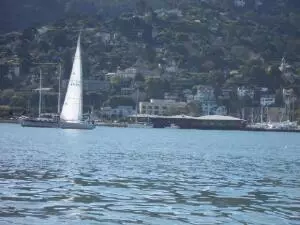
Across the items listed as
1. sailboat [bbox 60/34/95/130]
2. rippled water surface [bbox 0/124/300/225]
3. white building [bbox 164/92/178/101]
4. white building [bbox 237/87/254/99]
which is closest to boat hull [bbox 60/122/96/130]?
sailboat [bbox 60/34/95/130]

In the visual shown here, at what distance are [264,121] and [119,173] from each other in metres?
154

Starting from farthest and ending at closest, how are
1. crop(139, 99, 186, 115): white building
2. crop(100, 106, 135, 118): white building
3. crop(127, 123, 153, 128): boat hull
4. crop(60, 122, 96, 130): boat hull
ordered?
1. crop(139, 99, 186, 115): white building
2. crop(100, 106, 135, 118): white building
3. crop(127, 123, 153, 128): boat hull
4. crop(60, 122, 96, 130): boat hull

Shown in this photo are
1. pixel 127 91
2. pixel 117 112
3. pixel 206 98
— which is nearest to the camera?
pixel 117 112

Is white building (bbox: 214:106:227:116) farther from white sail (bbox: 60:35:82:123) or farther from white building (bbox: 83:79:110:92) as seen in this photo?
white sail (bbox: 60:35:82:123)

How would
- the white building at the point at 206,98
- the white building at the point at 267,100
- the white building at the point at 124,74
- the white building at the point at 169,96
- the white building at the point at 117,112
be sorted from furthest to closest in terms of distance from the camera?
1. the white building at the point at 267,100
2. the white building at the point at 124,74
3. the white building at the point at 206,98
4. the white building at the point at 169,96
5. the white building at the point at 117,112

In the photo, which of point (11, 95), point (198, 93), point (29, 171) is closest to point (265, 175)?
point (29, 171)

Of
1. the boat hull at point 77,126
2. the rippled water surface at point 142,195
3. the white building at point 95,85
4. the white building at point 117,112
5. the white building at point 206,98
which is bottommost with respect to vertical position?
the rippled water surface at point 142,195

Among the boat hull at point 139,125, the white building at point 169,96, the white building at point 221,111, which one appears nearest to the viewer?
the boat hull at point 139,125

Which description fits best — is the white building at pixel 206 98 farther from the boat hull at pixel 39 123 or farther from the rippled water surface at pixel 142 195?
the rippled water surface at pixel 142 195

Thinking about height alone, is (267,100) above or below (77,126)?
above

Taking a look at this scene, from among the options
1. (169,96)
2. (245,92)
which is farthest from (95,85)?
(245,92)

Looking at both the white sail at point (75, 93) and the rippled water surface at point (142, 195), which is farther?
the white sail at point (75, 93)

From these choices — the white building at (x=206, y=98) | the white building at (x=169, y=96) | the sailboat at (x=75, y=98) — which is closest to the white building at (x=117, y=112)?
the white building at (x=169, y=96)

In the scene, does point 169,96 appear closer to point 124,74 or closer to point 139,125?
point 124,74
